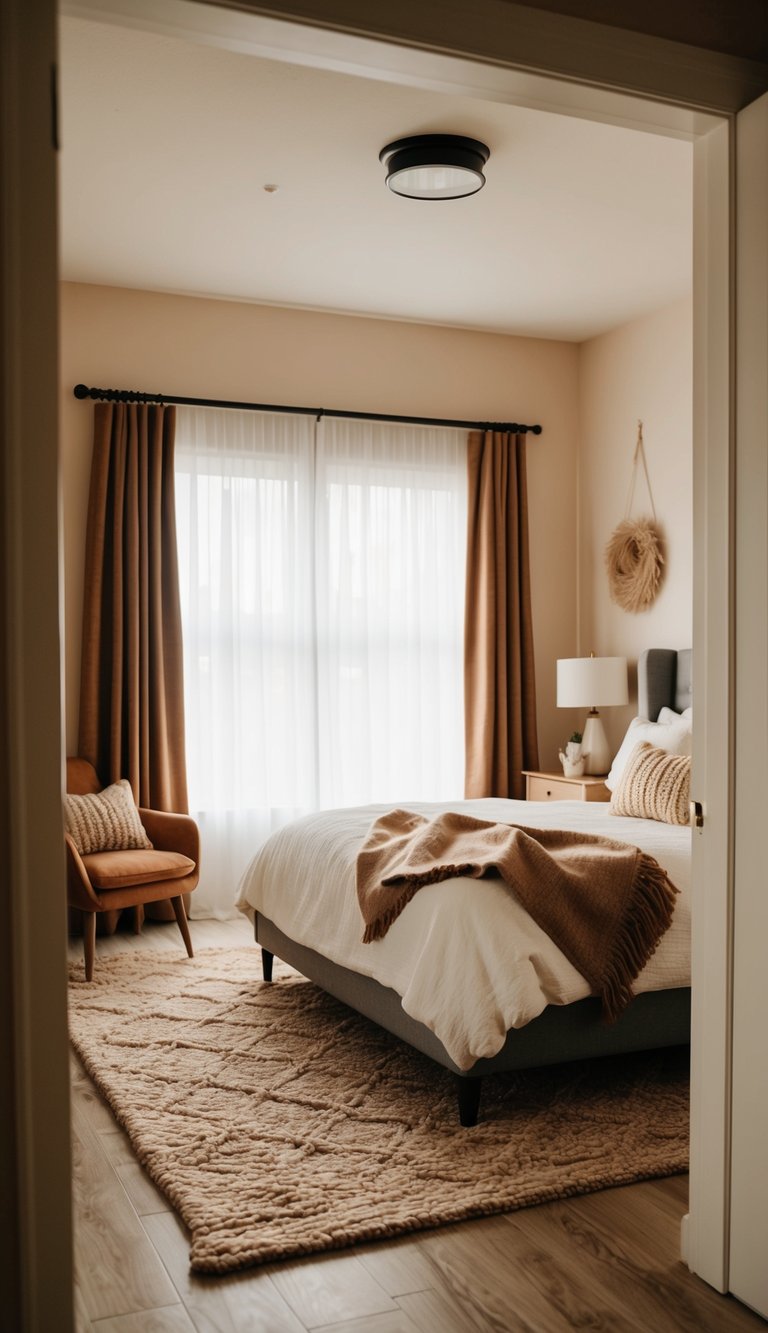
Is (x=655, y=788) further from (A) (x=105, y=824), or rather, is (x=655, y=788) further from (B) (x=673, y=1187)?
(A) (x=105, y=824)

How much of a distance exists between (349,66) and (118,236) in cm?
317

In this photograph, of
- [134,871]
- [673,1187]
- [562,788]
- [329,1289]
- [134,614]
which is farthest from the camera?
[562,788]

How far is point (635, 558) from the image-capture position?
20.1 ft

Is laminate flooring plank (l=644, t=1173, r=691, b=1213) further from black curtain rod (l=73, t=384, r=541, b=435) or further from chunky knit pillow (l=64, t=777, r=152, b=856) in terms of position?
black curtain rod (l=73, t=384, r=541, b=435)

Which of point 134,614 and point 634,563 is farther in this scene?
point 634,563

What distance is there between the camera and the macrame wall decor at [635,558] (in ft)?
19.6

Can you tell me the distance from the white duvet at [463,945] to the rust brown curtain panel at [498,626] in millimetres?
2226

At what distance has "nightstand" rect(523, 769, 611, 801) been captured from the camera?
5672mm

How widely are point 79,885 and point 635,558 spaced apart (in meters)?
3.25

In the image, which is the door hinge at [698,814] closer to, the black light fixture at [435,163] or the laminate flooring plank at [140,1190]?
the laminate flooring plank at [140,1190]

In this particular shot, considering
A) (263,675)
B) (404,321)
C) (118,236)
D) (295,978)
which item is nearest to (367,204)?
(118,236)

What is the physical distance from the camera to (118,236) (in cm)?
495

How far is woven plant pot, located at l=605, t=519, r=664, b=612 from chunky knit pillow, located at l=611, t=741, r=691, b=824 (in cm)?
155

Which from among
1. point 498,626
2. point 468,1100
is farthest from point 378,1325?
point 498,626
